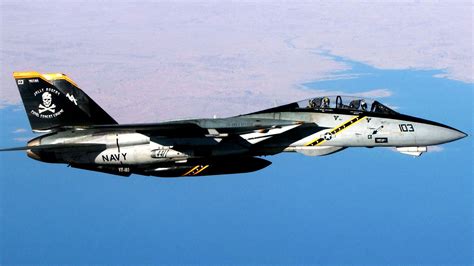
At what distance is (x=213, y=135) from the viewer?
787 inches

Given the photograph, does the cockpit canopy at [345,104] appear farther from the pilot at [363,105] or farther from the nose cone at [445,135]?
the nose cone at [445,135]

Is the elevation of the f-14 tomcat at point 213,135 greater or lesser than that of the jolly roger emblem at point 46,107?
lesser

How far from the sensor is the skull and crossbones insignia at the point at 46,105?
2114 cm

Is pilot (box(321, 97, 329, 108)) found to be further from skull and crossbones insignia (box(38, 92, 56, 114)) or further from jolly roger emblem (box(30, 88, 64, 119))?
skull and crossbones insignia (box(38, 92, 56, 114))

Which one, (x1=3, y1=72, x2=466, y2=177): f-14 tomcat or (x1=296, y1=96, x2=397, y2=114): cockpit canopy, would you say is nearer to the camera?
(x1=3, y1=72, x2=466, y2=177): f-14 tomcat

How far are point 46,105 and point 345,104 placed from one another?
8.41m

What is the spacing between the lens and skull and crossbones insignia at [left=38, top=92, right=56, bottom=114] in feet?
69.4

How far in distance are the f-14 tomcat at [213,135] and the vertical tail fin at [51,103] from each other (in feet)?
0.09

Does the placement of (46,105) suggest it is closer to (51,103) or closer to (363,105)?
(51,103)

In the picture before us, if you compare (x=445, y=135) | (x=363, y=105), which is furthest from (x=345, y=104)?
(x=445, y=135)

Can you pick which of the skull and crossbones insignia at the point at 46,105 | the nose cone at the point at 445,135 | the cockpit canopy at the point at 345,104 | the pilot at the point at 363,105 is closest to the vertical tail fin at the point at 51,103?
the skull and crossbones insignia at the point at 46,105

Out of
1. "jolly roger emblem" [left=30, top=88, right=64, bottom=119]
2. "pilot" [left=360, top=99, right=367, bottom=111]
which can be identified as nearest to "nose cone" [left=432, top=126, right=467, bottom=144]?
"pilot" [left=360, top=99, right=367, bottom=111]

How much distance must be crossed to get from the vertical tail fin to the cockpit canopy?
615cm

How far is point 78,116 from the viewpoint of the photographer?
21.4m
